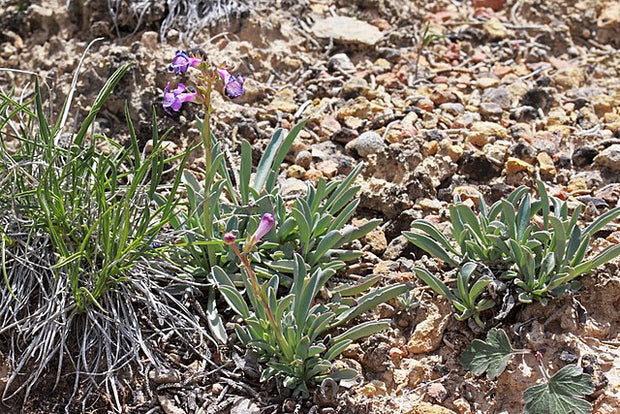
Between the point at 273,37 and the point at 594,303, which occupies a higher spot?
the point at 273,37

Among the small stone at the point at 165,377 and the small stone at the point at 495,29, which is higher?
the small stone at the point at 495,29

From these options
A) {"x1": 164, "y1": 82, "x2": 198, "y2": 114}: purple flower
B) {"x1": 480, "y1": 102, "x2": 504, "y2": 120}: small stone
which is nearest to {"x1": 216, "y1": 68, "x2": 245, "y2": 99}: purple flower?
{"x1": 164, "y1": 82, "x2": 198, "y2": 114}: purple flower

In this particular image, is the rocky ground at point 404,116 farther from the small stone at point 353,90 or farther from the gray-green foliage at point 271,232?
the gray-green foliage at point 271,232

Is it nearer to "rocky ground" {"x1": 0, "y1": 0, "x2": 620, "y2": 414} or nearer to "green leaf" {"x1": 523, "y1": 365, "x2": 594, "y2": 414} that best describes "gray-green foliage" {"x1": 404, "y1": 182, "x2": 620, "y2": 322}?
"rocky ground" {"x1": 0, "y1": 0, "x2": 620, "y2": 414}

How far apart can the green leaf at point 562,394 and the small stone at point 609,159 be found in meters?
1.23

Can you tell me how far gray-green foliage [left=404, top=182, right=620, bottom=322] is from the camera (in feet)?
9.59

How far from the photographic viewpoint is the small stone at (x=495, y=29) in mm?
4602

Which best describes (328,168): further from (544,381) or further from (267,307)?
(544,381)

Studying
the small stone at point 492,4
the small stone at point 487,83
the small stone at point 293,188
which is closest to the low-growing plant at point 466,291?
the small stone at point 293,188

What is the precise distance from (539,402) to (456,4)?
2842mm

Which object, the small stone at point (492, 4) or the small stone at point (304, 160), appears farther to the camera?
the small stone at point (492, 4)

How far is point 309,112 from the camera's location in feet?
13.3

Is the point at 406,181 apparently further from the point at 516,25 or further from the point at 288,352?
the point at 516,25

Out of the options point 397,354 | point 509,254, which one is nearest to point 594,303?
point 509,254
